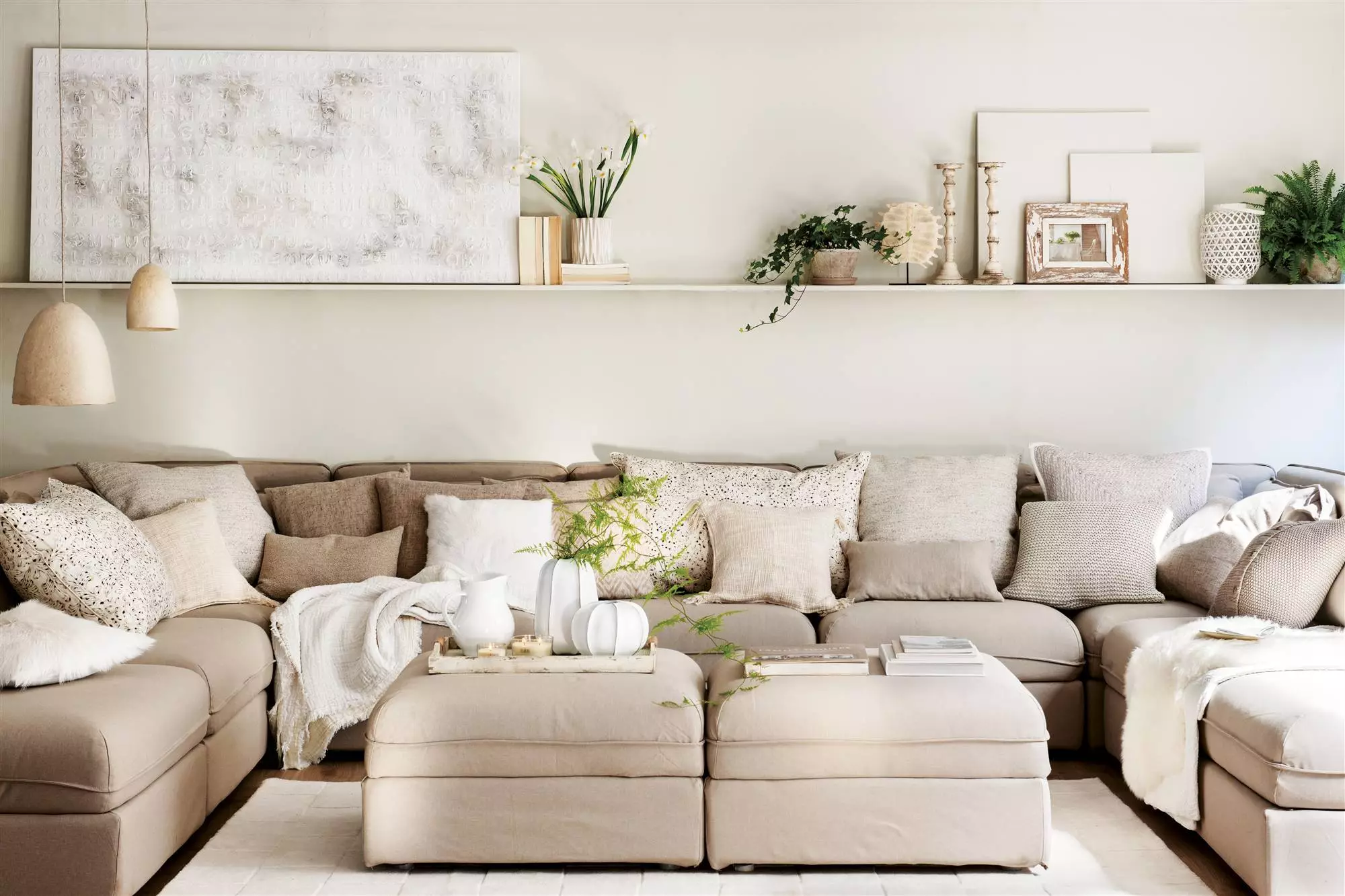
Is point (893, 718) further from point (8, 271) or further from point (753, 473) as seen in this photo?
point (8, 271)

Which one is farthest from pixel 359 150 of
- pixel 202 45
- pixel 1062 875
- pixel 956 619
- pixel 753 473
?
pixel 1062 875

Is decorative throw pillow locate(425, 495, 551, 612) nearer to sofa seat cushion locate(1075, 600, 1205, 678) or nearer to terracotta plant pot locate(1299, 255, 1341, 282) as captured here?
sofa seat cushion locate(1075, 600, 1205, 678)

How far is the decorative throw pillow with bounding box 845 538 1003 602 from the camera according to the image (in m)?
3.91

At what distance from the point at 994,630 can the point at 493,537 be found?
5.49 ft

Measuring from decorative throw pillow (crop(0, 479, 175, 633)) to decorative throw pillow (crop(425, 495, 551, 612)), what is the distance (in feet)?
3.16

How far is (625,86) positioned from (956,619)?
241cm

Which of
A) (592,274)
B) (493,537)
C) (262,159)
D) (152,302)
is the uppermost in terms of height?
(262,159)

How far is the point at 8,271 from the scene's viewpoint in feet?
15.1

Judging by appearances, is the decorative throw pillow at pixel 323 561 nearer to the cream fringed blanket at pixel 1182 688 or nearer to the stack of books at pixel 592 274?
the stack of books at pixel 592 274

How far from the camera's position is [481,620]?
120 inches

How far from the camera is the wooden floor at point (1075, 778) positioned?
2803 mm

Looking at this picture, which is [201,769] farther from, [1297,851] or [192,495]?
[1297,851]

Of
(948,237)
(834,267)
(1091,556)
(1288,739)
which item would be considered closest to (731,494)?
(834,267)

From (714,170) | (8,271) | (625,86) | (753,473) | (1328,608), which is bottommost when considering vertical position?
(1328,608)
